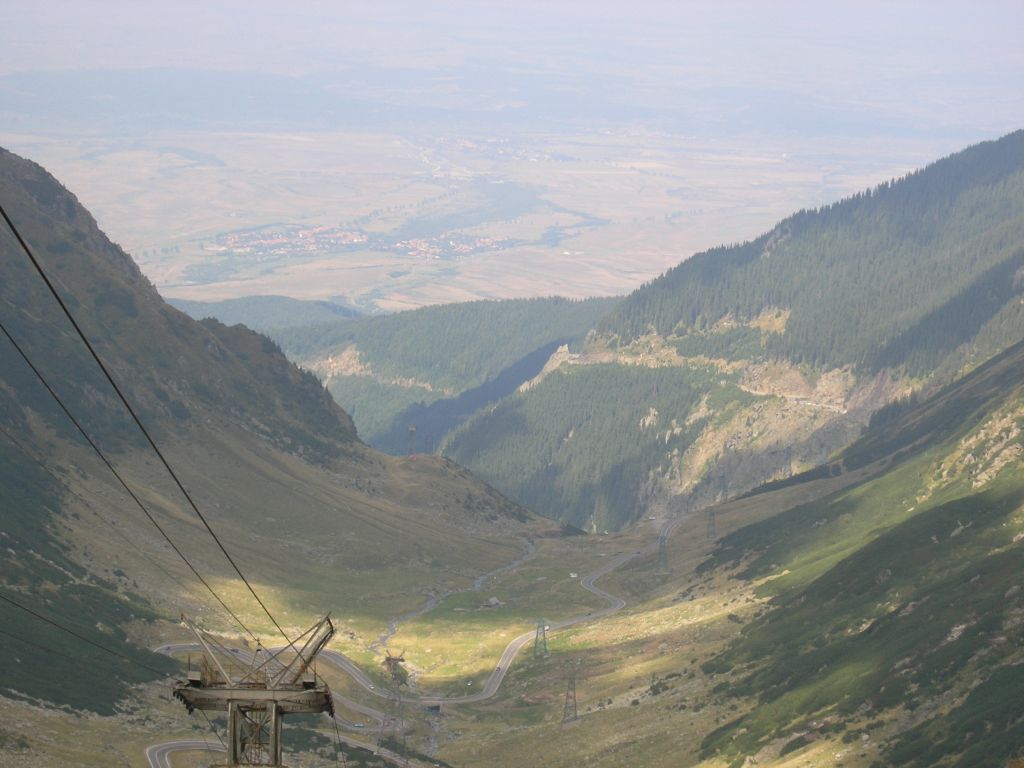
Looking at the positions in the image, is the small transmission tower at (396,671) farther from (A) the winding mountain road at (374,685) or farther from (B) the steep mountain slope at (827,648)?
(B) the steep mountain slope at (827,648)

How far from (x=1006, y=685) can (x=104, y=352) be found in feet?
482

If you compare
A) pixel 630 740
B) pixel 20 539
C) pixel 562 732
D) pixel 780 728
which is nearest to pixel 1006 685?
pixel 780 728

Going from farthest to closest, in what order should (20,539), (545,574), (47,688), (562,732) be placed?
(545,574) < (20,539) < (562,732) < (47,688)

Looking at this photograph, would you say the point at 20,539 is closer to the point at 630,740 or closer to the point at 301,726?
the point at 301,726

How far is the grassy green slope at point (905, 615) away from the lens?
8031 centimetres

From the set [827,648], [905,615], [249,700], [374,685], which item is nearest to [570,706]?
[374,685]

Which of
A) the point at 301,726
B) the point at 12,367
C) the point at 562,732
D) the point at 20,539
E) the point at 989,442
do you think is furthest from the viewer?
the point at 12,367

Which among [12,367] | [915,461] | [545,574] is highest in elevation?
[12,367]

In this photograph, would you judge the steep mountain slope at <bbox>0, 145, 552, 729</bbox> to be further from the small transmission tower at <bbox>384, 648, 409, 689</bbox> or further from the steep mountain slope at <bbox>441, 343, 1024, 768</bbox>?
the steep mountain slope at <bbox>441, 343, 1024, 768</bbox>

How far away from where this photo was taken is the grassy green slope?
80312 mm

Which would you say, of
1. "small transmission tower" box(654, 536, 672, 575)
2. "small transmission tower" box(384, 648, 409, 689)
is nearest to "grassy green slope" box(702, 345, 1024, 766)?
"small transmission tower" box(654, 536, 672, 575)

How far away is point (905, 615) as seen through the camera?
103m

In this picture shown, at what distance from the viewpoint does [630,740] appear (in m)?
104

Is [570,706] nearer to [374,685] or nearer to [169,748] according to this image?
[374,685]
